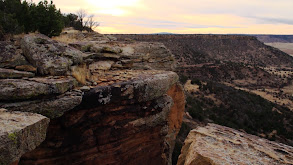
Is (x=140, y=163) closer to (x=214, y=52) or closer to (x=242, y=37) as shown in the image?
(x=214, y=52)

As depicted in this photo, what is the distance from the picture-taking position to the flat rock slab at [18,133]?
14.6 feet

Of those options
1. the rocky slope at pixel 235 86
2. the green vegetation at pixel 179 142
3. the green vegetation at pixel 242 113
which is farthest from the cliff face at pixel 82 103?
the green vegetation at pixel 242 113

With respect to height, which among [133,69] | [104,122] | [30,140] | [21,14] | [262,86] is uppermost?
[21,14]

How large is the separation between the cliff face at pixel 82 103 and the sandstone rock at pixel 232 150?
3.56m

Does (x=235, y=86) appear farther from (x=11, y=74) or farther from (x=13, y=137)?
(x=13, y=137)

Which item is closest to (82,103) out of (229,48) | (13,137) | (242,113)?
(13,137)

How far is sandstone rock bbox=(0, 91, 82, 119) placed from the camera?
19.7 ft

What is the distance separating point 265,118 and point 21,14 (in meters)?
26.0

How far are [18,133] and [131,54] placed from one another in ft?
28.1

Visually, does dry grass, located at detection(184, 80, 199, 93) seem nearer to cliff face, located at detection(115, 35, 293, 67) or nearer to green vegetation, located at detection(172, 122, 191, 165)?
green vegetation, located at detection(172, 122, 191, 165)

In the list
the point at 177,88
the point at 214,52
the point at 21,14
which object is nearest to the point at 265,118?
the point at 177,88

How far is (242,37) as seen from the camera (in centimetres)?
8888

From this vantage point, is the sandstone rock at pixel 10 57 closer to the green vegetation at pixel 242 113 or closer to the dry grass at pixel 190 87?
the green vegetation at pixel 242 113

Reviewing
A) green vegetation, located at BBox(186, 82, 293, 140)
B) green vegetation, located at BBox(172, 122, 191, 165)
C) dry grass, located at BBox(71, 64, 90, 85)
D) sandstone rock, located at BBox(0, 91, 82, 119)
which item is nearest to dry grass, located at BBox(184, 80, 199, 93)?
green vegetation, located at BBox(186, 82, 293, 140)
